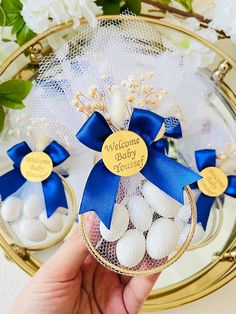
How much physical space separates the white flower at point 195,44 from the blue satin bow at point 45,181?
0.77 ft

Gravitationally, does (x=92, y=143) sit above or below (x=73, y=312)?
above

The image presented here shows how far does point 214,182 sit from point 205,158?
0.12 ft

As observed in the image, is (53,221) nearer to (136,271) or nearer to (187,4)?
(136,271)

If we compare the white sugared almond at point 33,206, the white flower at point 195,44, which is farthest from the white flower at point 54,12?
the white sugared almond at point 33,206

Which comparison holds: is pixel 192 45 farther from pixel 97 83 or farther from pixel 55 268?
pixel 55 268

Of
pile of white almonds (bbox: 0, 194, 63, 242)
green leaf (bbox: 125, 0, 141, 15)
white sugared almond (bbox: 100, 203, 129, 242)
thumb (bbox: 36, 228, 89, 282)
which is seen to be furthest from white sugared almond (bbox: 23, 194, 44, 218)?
green leaf (bbox: 125, 0, 141, 15)

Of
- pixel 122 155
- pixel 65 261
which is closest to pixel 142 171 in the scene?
pixel 122 155

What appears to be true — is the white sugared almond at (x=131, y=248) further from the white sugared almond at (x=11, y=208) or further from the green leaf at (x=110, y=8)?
the green leaf at (x=110, y=8)

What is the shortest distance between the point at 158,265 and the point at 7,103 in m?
0.31

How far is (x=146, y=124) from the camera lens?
0.52 meters

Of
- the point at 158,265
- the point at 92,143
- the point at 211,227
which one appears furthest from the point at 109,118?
the point at 211,227

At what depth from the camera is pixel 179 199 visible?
50 centimetres

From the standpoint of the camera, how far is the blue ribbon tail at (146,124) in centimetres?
51

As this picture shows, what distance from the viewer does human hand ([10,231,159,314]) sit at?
598mm
